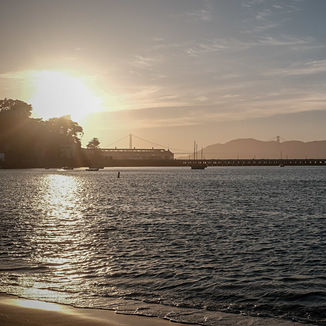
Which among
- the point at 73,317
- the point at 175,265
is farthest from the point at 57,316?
the point at 175,265

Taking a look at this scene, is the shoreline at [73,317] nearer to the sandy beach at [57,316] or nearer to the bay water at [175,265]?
the sandy beach at [57,316]

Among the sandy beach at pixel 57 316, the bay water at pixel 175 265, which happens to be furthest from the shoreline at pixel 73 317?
the bay water at pixel 175 265

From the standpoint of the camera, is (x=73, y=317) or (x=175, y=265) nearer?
(x=73, y=317)

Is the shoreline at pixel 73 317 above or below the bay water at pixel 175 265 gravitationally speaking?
above

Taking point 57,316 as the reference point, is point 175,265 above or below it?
below

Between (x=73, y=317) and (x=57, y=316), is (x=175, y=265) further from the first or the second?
(x=57, y=316)

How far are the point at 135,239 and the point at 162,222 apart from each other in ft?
28.2

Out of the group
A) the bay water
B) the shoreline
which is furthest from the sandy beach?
the bay water

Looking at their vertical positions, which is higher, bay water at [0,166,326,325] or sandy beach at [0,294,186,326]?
sandy beach at [0,294,186,326]

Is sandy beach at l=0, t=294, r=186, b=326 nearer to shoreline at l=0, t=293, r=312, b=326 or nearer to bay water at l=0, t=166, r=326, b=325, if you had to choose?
shoreline at l=0, t=293, r=312, b=326

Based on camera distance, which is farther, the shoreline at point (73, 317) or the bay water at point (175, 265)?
the bay water at point (175, 265)

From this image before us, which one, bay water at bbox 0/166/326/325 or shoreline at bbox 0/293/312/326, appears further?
bay water at bbox 0/166/326/325

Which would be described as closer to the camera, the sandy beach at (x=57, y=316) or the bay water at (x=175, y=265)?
the sandy beach at (x=57, y=316)

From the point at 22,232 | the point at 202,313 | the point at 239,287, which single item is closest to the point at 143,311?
the point at 202,313
